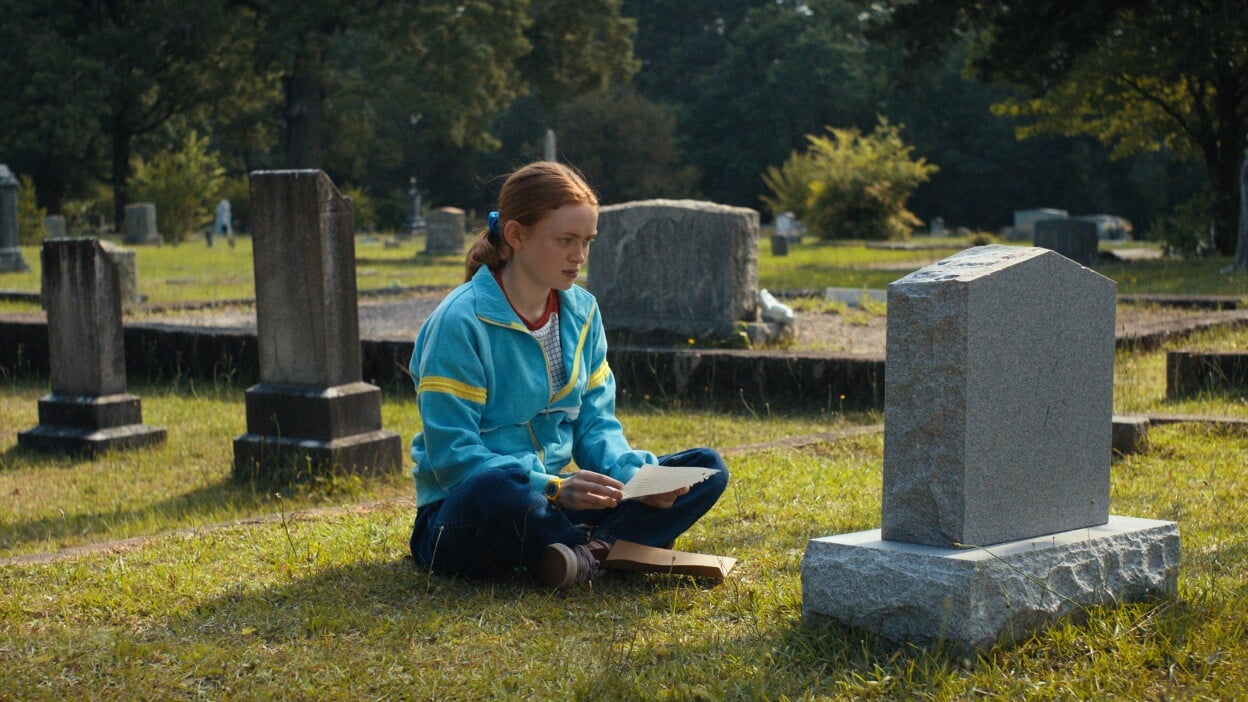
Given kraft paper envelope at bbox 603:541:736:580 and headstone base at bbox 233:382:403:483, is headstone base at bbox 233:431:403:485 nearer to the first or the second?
headstone base at bbox 233:382:403:483

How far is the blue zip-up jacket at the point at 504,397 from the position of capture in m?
3.88

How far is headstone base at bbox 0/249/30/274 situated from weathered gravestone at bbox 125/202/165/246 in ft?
31.5

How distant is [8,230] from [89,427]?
1569 centimetres

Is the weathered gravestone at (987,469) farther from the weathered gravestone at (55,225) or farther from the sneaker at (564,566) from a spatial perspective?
the weathered gravestone at (55,225)

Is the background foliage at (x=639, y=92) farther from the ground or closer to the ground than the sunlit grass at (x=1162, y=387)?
farther from the ground

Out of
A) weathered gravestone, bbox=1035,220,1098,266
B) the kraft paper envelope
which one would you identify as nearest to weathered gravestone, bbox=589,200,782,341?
the kraft paper envelope

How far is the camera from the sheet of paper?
11.9 feet

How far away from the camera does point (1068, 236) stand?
19.0 metres

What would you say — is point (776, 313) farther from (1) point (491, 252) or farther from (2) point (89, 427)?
(1) point (491, 252)

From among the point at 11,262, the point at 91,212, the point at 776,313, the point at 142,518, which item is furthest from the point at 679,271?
the point at 91,212

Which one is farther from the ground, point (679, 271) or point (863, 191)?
point (863, 191)

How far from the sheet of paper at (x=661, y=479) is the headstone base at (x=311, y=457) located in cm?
297

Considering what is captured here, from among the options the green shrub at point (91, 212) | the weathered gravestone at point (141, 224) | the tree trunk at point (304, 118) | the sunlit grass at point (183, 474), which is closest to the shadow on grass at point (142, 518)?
the sunlit grass at point (183, 474)

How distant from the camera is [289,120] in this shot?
32.6 metres
